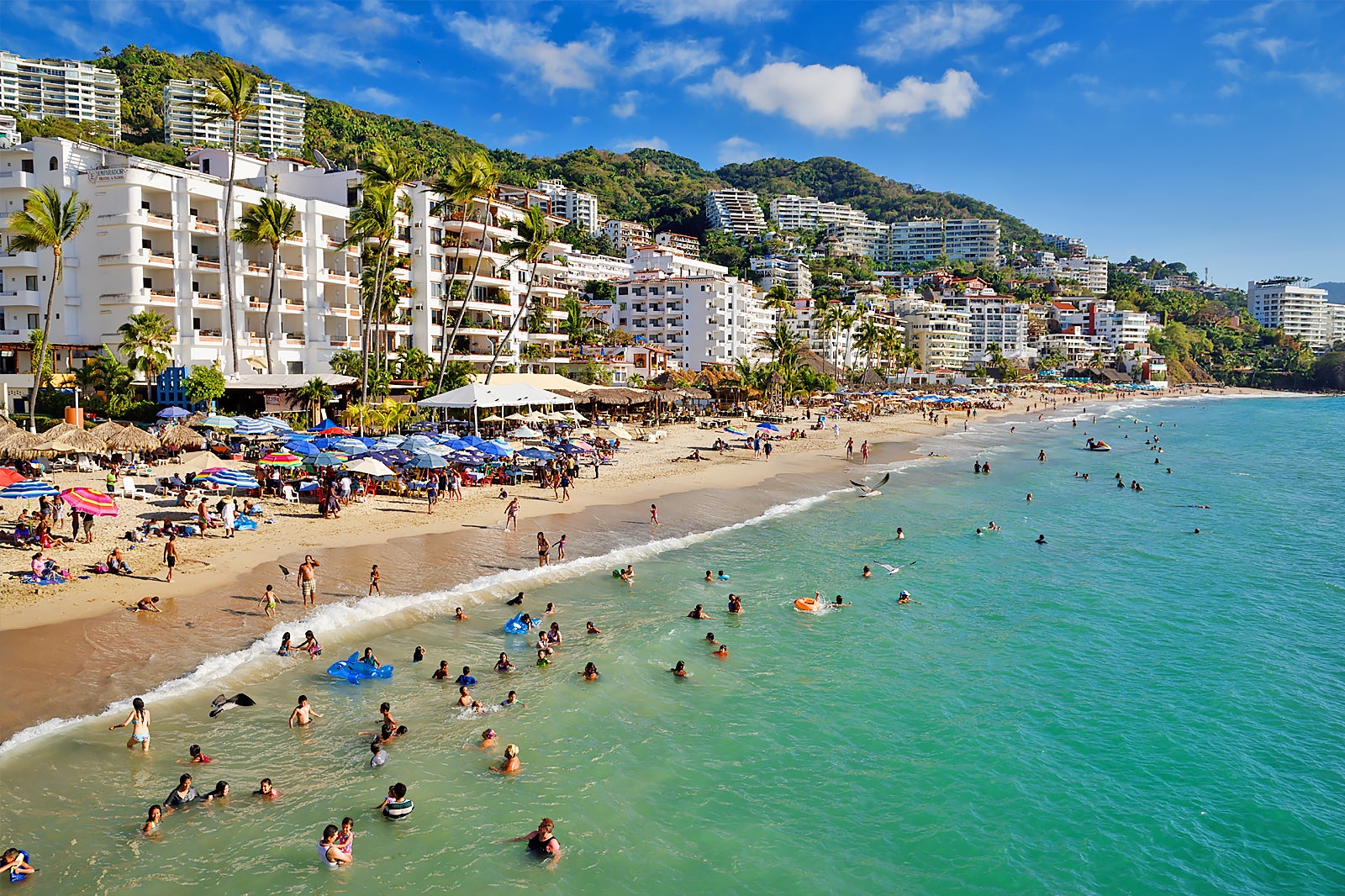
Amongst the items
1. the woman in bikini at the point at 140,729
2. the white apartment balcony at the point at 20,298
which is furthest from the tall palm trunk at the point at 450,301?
the woman in bikini at the point at 140,729

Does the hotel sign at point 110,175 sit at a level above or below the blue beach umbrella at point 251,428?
above

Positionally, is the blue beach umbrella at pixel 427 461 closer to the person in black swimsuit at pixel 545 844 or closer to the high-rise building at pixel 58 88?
the person in black swimsuit at pixel 545 844

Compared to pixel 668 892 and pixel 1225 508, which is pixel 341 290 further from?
pixel 1225 508

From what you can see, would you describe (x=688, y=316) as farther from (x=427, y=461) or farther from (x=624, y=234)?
(x=624, y=234)

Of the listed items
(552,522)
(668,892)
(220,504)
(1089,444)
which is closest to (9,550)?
(220,504)

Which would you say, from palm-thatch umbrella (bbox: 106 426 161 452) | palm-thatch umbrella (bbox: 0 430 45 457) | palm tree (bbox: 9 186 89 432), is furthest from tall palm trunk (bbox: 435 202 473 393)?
palm-thatch umbrella (bbox: 0 430 45 457)

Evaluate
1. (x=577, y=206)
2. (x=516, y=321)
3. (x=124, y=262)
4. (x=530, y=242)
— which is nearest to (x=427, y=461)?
(x=124, y=262)

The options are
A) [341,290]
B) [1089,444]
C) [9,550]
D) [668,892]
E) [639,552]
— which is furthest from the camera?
[1089,444]
